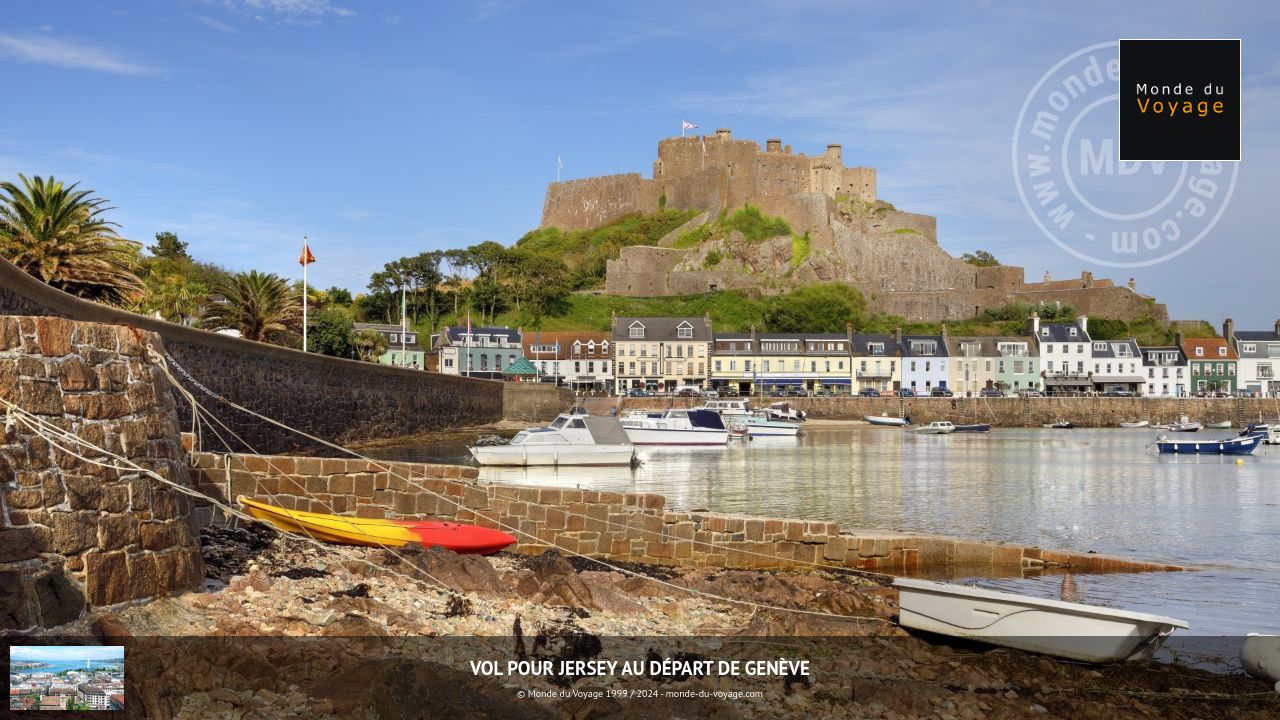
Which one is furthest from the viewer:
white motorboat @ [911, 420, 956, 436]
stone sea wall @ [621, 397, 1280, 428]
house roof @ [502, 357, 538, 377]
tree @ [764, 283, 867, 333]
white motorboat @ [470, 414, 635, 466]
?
tree @ [764, 283, 867, 333]

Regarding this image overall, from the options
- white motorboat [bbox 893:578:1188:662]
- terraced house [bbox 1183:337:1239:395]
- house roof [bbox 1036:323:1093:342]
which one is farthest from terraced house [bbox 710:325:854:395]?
white motorboat [bbox 893:578:1188:662]

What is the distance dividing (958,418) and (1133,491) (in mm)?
51908

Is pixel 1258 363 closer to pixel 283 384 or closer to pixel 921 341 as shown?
pixel 921 341

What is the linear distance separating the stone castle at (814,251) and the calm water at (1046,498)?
58.2m

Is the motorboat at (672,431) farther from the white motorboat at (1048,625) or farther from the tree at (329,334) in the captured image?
the white motorboat at (1048,625)

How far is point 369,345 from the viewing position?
209 ft

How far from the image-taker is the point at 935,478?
110 ft

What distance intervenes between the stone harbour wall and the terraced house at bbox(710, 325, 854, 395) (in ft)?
245

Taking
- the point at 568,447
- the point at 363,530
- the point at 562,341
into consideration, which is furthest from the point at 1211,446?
the point at 562,341

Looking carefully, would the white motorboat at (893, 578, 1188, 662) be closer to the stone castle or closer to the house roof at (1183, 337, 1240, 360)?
the house roof at (1183, 337, 1240, 360)

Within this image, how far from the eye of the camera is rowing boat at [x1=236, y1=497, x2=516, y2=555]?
10828 millimetres

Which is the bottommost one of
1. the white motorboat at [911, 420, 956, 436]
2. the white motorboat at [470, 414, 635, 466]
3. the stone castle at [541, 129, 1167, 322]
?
the white motorboat at [911, 420, 956, 436]

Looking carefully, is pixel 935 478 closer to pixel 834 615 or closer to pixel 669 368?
pixel 834 615

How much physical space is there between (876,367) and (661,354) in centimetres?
1910
